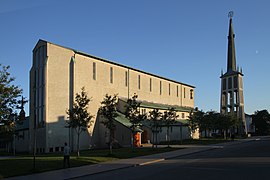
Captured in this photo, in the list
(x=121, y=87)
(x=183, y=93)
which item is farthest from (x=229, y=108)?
(x=121, y=87)

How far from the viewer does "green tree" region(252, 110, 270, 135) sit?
12925 centimetres

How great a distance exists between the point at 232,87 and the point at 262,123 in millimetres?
35754

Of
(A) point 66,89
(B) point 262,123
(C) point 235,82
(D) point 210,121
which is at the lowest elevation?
(B) point 262,123

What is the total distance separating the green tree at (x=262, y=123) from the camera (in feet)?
424

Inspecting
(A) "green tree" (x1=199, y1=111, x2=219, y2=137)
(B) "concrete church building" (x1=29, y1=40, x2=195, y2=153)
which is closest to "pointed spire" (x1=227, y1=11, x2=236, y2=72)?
(A) "green tree" (x1=199, y1=111, x2=219, y2=137)

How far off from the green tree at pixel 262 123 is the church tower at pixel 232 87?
30.0m

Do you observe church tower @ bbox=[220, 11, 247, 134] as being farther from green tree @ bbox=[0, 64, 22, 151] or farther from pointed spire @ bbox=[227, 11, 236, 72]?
green tree @ bbox=[0, 64, 22, 151]

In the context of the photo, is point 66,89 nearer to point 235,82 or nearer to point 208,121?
point 208,121

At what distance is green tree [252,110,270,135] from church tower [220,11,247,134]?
3001 centimetres

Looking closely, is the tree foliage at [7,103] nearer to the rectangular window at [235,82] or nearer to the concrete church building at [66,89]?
the concrete church building at [66,89]

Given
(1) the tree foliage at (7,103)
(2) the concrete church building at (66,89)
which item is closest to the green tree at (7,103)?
(1) the tree foliage at (7,103)

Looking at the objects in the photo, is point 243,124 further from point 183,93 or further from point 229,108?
point 183,93

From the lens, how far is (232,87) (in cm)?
10494

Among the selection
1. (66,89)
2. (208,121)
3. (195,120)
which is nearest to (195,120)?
(195,120)
